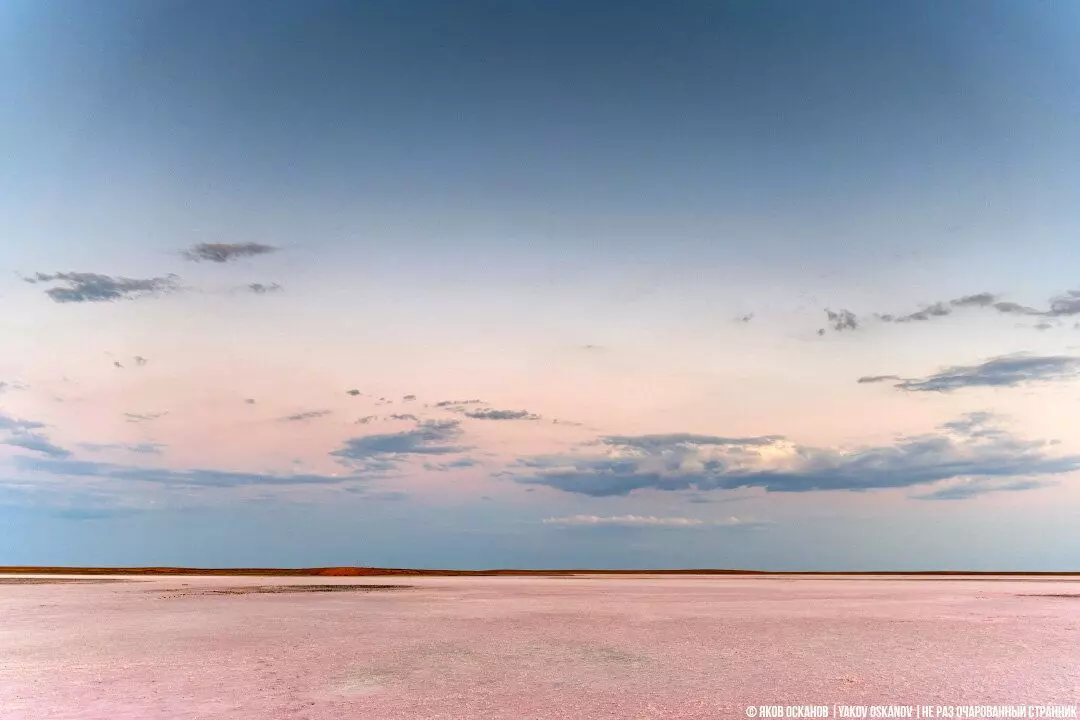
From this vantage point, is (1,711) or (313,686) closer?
(1,711)

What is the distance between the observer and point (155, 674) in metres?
15.6

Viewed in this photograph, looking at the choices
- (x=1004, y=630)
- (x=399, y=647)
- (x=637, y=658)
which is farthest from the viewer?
(x=1004, y=630)

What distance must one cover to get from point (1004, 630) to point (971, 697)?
12.5 meters

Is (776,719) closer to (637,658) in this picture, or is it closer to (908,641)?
(637,658)

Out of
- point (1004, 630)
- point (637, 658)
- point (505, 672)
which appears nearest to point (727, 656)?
point (637, 658)

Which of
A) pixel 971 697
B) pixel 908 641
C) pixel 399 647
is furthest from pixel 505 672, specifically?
pixel 908 641

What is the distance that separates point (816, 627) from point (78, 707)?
19.6 m

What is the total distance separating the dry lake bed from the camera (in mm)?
13109

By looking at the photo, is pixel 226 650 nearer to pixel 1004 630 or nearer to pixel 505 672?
pixel 505 672

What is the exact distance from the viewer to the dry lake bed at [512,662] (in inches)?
516

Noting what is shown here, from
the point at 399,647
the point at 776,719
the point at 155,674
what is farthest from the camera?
the point at 399,647

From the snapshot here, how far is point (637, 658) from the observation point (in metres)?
18.2

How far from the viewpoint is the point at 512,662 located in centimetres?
1744

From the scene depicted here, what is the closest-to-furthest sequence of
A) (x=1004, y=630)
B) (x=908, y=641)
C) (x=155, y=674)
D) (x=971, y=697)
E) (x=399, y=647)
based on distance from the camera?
1. (x=971, y=697)
2. (x=155, y=674)
3. (x=399, y=647)
4. (x=908, y=641)
5. (x=1004, y=630)
